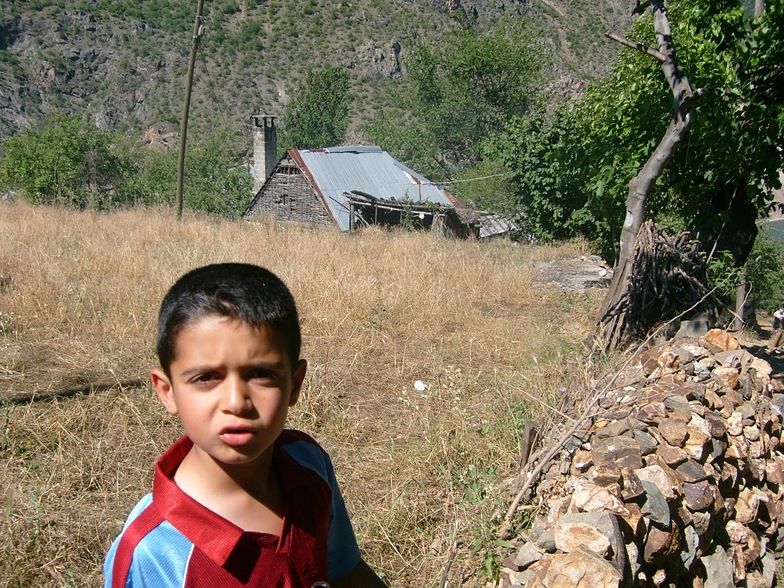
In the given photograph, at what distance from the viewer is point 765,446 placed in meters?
4.54

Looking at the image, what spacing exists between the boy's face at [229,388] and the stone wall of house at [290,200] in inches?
1015

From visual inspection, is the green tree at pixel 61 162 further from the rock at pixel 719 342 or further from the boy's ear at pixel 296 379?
the boy's ear at pixel 296 379

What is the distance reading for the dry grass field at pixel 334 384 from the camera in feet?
11.0

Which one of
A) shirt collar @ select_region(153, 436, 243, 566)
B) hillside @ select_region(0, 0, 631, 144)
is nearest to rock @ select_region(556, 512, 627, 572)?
shirt collar @ select_region(153, 436, 243, 566)

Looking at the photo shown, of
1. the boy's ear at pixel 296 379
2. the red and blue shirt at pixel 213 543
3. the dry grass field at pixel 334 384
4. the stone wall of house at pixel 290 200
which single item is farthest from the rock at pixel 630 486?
the stone wall of house at pixel 290 200

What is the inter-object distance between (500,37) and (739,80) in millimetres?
39224

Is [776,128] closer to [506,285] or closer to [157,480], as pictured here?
[506,285]

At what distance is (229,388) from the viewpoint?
4.52 ft

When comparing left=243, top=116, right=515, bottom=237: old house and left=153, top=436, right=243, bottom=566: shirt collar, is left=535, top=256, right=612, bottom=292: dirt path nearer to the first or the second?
left=153, top=436, right=243, bottom=566: shirt collar

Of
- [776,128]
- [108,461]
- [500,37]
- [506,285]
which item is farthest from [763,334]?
[500,37]

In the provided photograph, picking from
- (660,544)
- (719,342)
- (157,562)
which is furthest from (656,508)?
(157,562)

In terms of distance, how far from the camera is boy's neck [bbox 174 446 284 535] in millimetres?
1423

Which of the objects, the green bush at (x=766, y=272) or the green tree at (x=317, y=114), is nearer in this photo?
the green bush at (x=766, y=272)

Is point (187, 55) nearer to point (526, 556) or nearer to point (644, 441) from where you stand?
point (644, 441)
